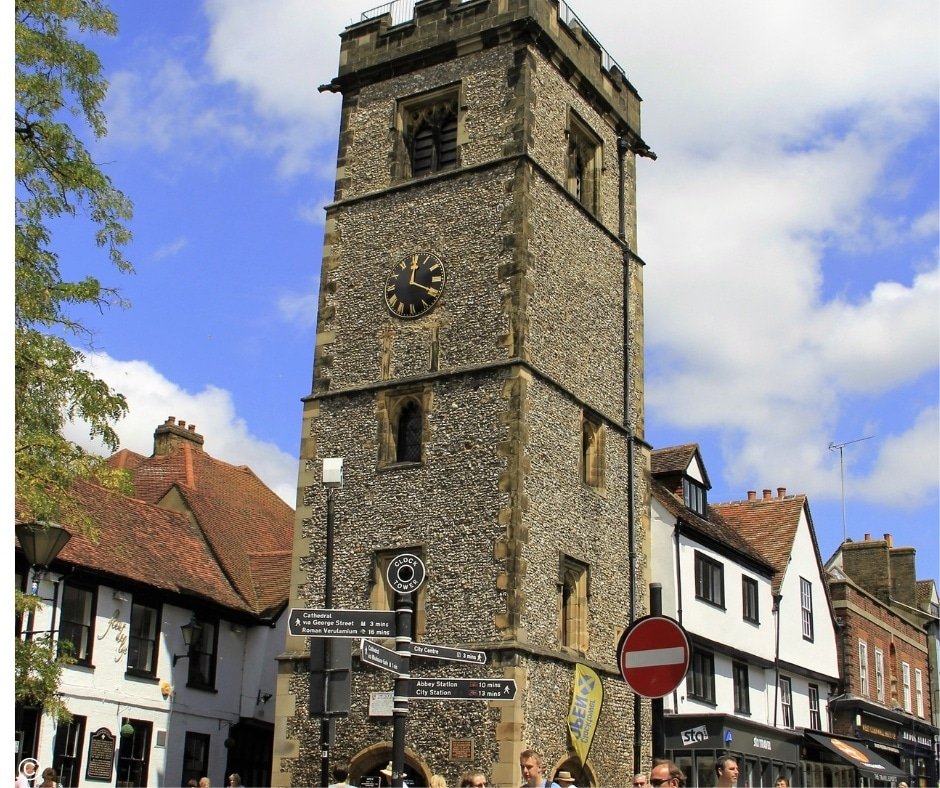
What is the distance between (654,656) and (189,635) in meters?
17.0

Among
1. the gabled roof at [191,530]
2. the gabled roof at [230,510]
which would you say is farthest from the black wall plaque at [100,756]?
the gabled roof at [230,510]

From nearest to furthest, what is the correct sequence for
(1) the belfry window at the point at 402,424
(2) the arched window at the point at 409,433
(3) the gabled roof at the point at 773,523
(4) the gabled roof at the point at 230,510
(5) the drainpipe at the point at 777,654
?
1. (1) the belfry window at the point at 402,424
2. (2) the arched window at the point at 409,433
3. (4) the gabled roof at the point at 230,510
4. (5) the drainpipe at the point at 777,654
5. (3) the gabled roof at the point at 773,523

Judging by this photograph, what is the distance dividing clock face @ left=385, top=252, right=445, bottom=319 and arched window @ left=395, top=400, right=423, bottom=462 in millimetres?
1793

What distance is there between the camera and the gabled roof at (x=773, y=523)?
3072cm

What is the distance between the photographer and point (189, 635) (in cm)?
2420

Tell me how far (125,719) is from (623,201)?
48.3 ft

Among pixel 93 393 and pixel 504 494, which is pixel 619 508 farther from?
pixel 93 393

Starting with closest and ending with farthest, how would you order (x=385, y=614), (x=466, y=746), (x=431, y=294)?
→ 1. (x=385, y=614)
2. (x=466, y=746)
3. (x=431, y=294)

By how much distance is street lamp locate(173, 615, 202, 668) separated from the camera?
2419cm

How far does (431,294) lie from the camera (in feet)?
77.1

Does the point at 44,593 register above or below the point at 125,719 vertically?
above

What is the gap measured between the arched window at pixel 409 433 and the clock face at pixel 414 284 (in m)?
1.79

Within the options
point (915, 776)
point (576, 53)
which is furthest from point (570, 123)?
point (915, 776)

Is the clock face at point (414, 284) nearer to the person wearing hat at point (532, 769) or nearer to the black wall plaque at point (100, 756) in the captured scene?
the black wall plaque at point (100, 756)
